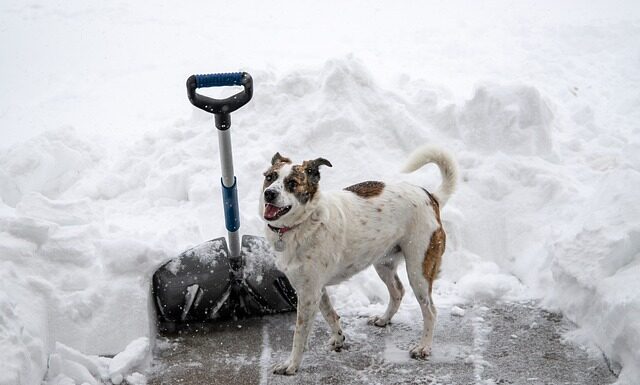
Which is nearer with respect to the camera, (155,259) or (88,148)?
(155,259)

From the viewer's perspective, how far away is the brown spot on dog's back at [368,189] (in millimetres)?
3686

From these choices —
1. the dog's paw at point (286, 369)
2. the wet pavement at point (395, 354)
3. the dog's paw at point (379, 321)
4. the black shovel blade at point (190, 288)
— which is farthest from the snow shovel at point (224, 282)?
the dog's paw at point (286, 369)

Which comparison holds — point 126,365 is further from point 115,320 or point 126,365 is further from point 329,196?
point 329,196

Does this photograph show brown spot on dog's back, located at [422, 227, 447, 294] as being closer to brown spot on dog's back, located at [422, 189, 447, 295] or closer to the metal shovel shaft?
brown spot on dog's back, located at [422, 189, 447, 295]

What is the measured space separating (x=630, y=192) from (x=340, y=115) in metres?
2.58

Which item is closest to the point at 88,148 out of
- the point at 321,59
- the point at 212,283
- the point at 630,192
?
the point at 212,283

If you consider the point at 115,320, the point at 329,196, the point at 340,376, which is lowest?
the point at 340,376

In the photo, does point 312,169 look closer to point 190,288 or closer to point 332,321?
point 332,321

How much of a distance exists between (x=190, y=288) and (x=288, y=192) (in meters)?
1.10

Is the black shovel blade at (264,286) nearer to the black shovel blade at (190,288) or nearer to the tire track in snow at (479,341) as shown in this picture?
the black shovel blade at (190,288)

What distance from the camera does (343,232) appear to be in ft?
11.5

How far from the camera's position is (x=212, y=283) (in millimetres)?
3926

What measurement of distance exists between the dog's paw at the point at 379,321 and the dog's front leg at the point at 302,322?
2.18ft

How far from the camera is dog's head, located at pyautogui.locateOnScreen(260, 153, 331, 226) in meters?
3.19
